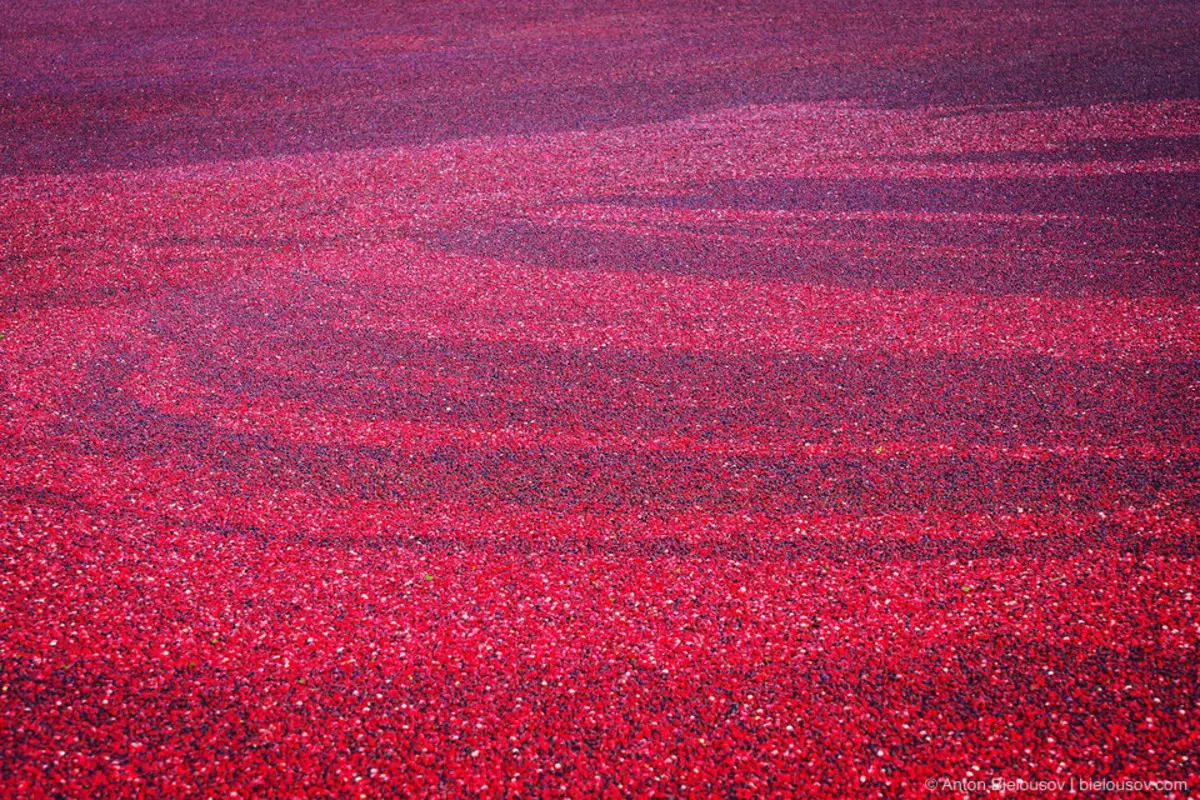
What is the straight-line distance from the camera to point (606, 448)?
15.3 ft

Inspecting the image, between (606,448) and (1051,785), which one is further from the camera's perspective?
(606,448)

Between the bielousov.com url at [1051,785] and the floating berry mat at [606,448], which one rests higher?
the floating berry mat at [606,448]

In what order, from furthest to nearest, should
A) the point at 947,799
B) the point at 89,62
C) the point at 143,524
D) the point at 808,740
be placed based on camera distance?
the point at 89,62 < the point at 143,524 < the point at 808,740 < the point at 947,799

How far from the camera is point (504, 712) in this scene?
326 centimetres

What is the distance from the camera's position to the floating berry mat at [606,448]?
3176 mm

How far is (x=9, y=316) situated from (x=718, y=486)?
524 centimetres

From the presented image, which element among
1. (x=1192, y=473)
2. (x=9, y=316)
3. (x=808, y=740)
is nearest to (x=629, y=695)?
(x=808, y=740)

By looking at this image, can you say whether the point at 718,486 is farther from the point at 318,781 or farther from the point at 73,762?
the point at 73,762

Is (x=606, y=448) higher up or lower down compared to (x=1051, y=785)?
higher up

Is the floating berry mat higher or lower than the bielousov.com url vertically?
higher

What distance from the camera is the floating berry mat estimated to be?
10.4ft

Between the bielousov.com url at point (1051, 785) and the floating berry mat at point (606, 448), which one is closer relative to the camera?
the bielousov.com url at point (1051, 785)

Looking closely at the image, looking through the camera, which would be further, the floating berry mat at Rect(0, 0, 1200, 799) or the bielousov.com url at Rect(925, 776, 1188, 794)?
the floating berry mat at Rect(0, 0, 1200, 799)

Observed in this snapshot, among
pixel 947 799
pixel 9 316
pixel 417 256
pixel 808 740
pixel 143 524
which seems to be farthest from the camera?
pixel 417 256
